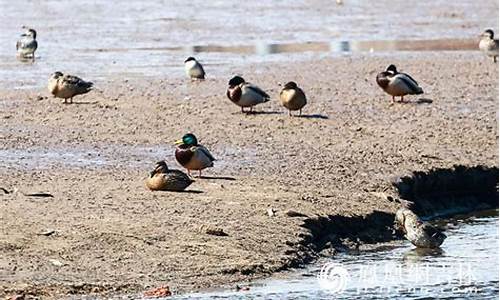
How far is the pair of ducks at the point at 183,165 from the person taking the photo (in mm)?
13508

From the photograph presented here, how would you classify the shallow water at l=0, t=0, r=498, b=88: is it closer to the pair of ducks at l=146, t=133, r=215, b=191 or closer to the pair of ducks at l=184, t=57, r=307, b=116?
the pair of ducks at l=184, t=57, r=307, b=116

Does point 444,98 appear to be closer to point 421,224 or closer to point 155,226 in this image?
point 421,224

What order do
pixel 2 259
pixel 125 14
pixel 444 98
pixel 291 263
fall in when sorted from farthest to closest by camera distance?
pixel 125 14 → pixel 444 98 → pixel 291 263 → pixel 2 259

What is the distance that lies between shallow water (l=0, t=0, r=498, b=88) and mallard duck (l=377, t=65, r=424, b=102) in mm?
3756

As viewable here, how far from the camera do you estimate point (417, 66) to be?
25281mm

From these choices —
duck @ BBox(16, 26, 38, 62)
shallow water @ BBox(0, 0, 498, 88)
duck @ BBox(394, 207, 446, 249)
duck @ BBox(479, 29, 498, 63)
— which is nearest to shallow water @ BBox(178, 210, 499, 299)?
duck @ BBox(394, 207, 446, 249)

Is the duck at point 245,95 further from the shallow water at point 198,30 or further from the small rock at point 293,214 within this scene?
the small rock at point 293,214

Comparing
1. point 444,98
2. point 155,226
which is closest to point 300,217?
point 155,226

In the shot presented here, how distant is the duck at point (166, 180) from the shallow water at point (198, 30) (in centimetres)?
841

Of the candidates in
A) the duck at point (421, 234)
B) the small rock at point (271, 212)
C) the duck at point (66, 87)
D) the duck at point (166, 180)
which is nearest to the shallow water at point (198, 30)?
the duck at point (66, 87)

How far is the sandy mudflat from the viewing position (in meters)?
11.2

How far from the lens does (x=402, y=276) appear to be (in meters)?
11.9

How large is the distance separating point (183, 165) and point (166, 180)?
1030 mm

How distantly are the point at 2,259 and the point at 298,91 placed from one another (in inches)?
349
